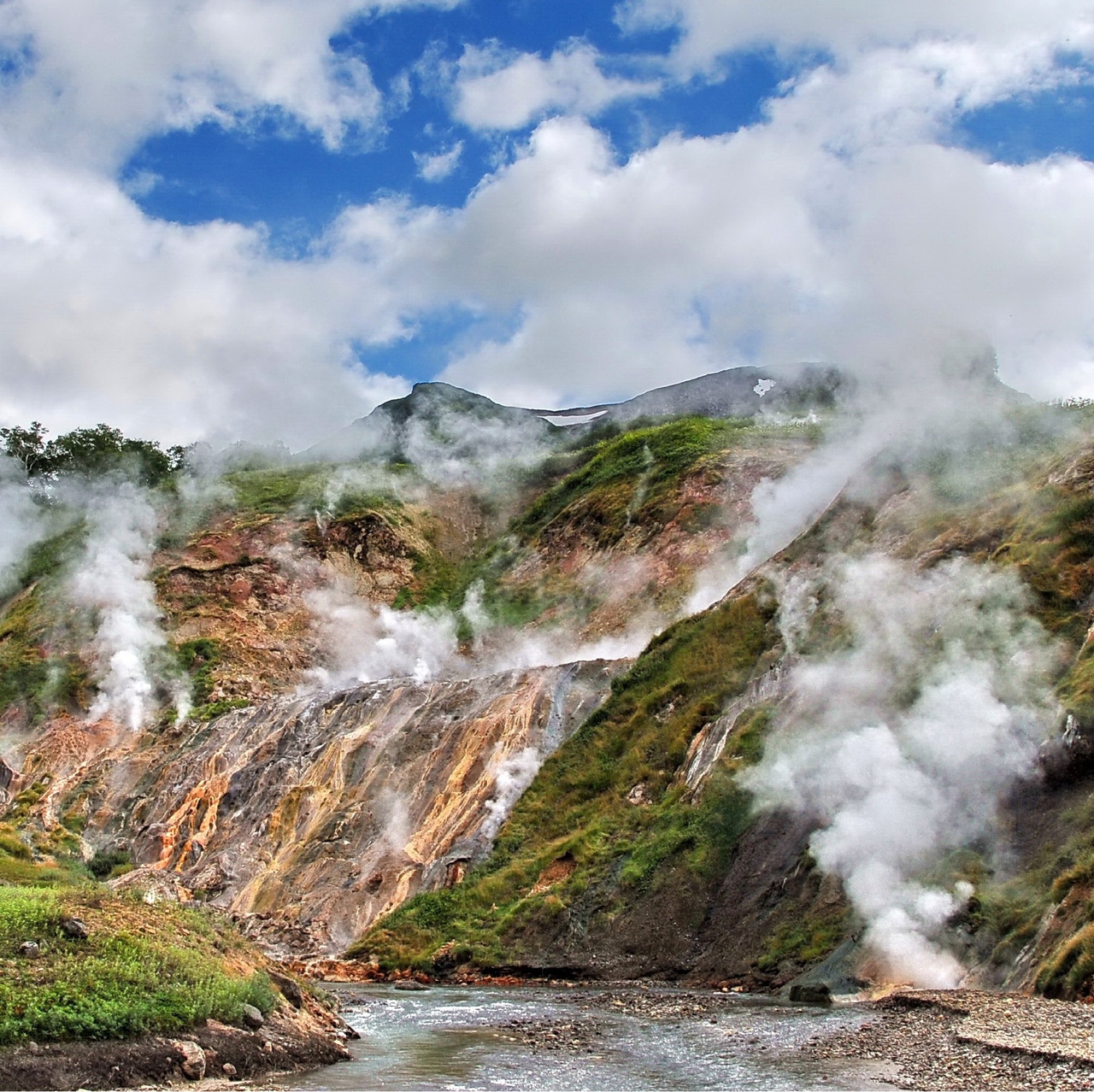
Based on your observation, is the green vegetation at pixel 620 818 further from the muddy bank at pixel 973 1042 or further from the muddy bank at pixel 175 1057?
the muddy bank at pixel 175 1057

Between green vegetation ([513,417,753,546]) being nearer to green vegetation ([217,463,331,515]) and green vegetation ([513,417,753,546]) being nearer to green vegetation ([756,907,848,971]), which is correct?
green vegetation ([217,463,331,515])

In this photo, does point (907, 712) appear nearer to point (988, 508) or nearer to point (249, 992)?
point (988, 508)

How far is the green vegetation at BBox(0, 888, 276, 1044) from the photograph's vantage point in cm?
1250

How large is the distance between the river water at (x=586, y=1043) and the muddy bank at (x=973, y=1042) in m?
0.56

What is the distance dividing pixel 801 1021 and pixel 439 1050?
6276 mm

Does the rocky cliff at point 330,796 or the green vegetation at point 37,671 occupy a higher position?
the green vegetation at point 37,671

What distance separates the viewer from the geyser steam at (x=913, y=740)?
23.4 m

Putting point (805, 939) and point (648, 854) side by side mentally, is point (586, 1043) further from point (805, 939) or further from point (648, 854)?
point (648, 854)

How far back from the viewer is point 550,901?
29.7 metres

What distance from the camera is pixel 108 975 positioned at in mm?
13492

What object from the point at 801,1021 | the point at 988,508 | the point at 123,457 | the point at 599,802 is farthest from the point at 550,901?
the point at 123,457

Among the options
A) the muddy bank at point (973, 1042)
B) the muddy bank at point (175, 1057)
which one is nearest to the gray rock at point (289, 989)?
the muddy bank at point (175, 1057)

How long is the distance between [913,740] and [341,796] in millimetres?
22275

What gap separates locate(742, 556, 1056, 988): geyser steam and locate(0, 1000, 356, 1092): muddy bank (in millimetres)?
12020
